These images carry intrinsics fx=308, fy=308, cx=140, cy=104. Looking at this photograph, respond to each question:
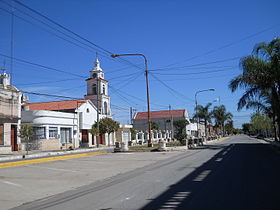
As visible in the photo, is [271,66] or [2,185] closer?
[2,185]

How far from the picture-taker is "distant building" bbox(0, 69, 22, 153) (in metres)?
32.9

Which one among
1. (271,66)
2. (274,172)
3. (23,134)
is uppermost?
(271,66)

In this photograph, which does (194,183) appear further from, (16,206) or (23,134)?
(23,134)

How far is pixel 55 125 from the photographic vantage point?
42.1 metres

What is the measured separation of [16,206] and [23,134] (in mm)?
23344

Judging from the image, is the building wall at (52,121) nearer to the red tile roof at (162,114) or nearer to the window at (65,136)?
the window at (65,136)

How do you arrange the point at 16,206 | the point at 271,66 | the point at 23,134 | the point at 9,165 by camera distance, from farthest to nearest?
the point at 23,134 → the point at 271,66 → the point at 9,165 → the point at 16,206

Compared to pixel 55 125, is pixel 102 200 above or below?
below

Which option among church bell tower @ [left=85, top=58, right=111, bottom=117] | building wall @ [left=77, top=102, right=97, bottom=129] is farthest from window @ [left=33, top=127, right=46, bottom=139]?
church bell tower @ [left=85, top=58, right=111, bottom=117]

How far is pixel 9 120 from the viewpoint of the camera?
1312 inches

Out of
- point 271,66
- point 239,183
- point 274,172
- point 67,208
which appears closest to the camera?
point 67,208

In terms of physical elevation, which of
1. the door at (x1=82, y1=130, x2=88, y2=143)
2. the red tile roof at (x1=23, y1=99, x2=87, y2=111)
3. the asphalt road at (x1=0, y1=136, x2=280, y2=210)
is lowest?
the asphalt road at (x1=0, y1=136, x2=280, y2=210)

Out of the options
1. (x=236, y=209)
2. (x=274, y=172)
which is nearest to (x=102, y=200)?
(x=236, y=209)

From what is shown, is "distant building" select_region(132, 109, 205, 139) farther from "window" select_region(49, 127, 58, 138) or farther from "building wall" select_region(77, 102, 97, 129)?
"window" select_region(49, 127, 58, 138)
